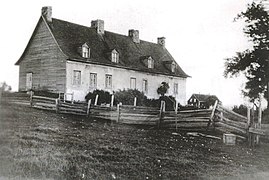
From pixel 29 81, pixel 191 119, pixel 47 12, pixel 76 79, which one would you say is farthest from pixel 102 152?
pixel 47 12

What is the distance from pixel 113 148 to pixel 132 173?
21 cm

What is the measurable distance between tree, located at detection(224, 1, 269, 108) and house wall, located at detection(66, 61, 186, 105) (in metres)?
0.39

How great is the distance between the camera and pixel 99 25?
8.09 ft

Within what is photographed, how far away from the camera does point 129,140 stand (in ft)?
7.59

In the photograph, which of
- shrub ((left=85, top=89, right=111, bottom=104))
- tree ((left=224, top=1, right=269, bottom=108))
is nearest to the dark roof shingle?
shrub ((left=85, top=89, right=111, bottom=104))

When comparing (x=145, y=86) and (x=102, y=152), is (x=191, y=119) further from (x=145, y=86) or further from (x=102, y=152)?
(x=102, y=152)

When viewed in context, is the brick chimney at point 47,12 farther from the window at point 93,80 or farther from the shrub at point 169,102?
the shrub at point 169,102

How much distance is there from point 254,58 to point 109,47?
1.12 meters

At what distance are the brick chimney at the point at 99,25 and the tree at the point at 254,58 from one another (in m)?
0.96

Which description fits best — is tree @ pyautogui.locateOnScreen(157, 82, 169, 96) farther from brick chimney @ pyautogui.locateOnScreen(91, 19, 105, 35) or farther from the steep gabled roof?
brick chimney @ pyautogui.locateOnScreen(91, 19, 105, 35)

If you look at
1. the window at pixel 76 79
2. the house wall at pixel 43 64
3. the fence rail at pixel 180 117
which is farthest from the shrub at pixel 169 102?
the house wall at pixel 43 64

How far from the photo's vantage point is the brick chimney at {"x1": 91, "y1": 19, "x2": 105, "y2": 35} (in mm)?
2418

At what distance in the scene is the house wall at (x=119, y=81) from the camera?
2344mm

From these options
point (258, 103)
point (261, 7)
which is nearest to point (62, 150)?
point (258, 103)
